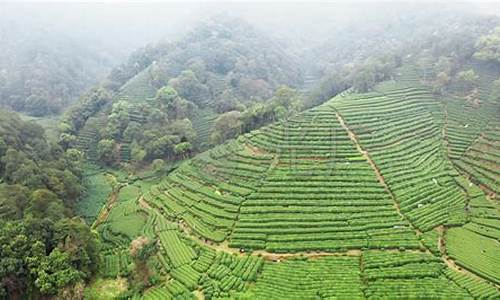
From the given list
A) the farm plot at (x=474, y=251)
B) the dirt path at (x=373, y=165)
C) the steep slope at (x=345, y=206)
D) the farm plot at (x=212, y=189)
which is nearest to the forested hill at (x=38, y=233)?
the steep slope at (x=345, y=206)

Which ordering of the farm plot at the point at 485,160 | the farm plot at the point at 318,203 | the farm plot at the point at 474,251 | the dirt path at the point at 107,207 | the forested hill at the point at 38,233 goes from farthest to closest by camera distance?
1. the dirt path at the point at 107,207
2. the farm plot at the point at 485,160
3. the farm plot at the point at 318,203
4. the farm plot at the point at 474,251
5. the forested hill at the point at 38,233

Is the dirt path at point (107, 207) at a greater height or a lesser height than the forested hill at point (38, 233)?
lesser

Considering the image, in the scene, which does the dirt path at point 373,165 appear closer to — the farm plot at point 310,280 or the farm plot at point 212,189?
the farm plot at point 310,280

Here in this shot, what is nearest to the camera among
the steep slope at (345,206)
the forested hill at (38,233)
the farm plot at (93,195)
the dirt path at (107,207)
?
the forested hill at (38,233)

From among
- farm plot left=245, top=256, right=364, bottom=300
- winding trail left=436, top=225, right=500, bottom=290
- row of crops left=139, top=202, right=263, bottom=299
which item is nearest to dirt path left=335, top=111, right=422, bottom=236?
winding trail left=436, top=225, right=500, bottom=290

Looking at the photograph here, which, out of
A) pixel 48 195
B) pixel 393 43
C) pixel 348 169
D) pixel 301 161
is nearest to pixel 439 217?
pixel 348 169

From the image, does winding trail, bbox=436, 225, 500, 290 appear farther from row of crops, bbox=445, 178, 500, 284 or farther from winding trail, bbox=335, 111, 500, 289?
row of crops, bbox=445, 178, 500, 284

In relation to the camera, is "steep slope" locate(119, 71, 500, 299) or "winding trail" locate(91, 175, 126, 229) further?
"winding trail" locate(91, 175, 126, 229)
